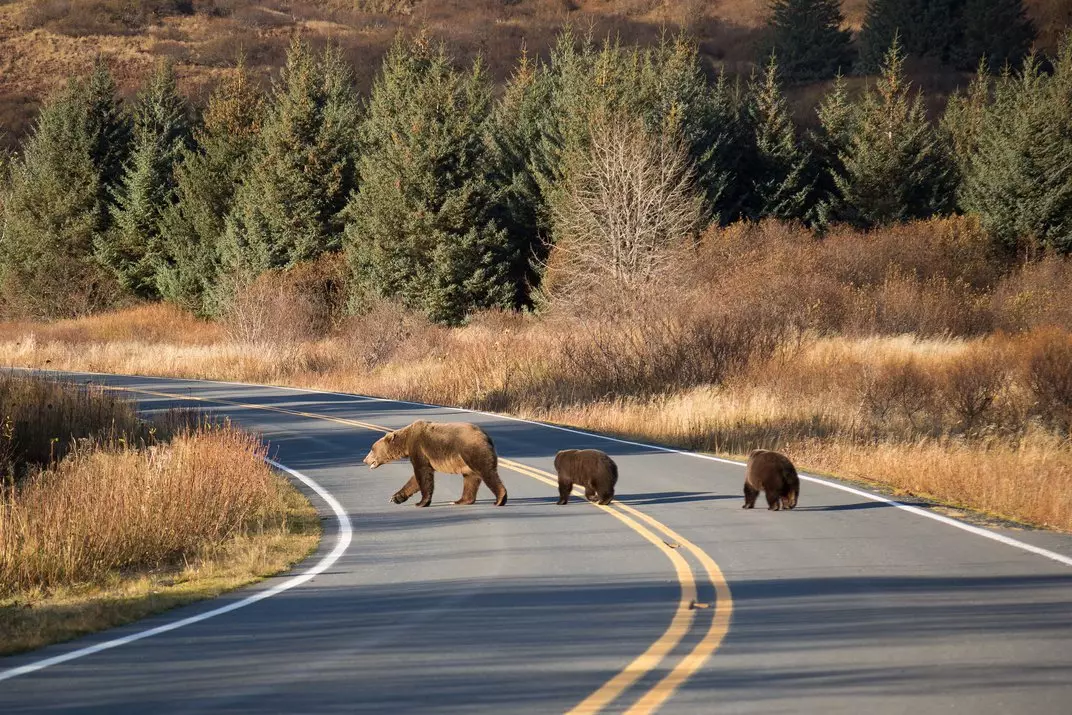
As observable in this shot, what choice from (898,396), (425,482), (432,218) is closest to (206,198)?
(432,218)

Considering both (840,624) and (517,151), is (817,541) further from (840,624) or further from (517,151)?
(517,151)

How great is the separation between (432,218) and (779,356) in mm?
29501

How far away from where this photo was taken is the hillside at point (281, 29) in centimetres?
11194

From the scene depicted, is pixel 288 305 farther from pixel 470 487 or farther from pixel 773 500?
pixel 773 500

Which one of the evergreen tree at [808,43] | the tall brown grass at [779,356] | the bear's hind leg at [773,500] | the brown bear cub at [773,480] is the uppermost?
the evergreen tree at [808,43]

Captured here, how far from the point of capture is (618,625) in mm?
8570

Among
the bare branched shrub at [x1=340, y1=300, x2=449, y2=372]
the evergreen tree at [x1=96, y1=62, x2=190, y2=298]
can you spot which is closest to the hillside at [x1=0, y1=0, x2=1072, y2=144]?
the evergreen tree at [x1=96, y1=62, x2=190, y2=298]

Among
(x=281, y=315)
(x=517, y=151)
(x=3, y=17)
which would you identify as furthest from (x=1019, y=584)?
(x=3, y=17)

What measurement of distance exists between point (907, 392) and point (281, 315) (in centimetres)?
2866

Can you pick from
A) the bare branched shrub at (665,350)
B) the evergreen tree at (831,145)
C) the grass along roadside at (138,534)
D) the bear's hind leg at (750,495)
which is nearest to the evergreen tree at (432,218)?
the evergreen tree at (831,145)

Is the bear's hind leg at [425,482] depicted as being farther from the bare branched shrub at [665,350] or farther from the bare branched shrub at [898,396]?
the bare branched shrub at [665,350]

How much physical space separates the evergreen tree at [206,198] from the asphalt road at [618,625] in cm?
5072

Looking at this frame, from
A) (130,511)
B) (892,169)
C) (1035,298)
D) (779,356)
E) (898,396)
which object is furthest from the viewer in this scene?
(892,169)

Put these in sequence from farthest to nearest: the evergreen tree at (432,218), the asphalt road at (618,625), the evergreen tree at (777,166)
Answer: the evergreen tree at (777,166) → the evergreen tree at (432,218) → the asphalt road at (618,625)
